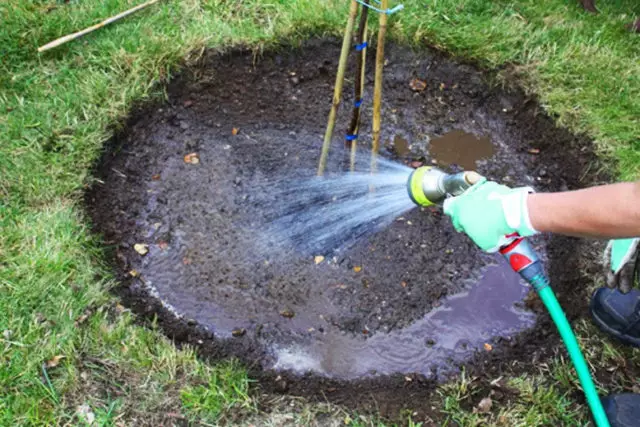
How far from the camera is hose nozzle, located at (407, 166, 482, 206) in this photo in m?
2.17

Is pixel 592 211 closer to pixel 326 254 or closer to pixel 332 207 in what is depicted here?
pixel 326 254

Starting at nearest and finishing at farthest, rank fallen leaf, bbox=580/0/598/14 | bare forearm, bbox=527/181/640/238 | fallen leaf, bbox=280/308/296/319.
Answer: bare forearm, bbox=527/181/640/238, fallen leaf, bbox=280/308/296/319, fallen leaf, bbox=580/0/598/14

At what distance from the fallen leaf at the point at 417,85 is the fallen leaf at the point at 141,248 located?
73.9 inches

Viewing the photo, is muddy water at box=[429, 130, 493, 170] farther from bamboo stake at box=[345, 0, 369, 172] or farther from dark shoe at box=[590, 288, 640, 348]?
dark shoe at box=[590, 288, 640, 348]

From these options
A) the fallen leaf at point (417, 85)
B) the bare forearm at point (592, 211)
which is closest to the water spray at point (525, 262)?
the bare forearm at point (592, 211)

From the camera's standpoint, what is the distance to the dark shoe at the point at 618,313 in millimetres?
2529

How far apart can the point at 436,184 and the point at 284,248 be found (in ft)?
3.19

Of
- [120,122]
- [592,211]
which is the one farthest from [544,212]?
[120,122]

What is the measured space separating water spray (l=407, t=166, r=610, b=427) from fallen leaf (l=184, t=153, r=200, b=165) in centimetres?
139

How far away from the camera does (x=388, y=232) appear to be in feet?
9.90

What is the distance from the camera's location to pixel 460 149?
348 cm

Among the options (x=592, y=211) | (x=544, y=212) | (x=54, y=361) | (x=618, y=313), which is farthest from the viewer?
(x=618, y=313)

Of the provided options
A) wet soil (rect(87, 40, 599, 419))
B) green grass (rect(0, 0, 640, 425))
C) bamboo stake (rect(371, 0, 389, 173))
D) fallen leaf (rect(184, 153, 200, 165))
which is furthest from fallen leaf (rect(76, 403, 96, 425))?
bamboo stake (rect(371, 0, 389, 173))

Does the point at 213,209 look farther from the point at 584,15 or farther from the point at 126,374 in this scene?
the point at 584,15
